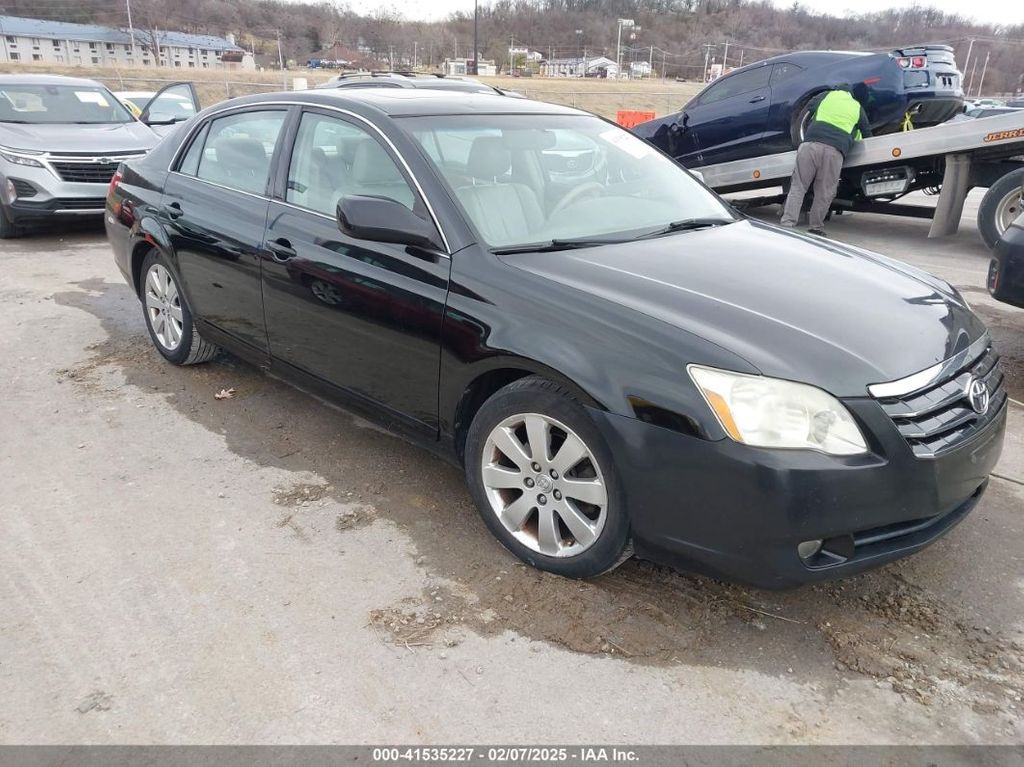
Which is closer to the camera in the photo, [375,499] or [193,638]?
[193,638]

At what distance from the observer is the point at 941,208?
931cm

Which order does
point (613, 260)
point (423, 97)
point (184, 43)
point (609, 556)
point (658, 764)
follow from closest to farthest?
1. point (658, 764)
2. point (609, 556)
3. point (613, 260)
4. point (423, 97)
5. point (184, 43)

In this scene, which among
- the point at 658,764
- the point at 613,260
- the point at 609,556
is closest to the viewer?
the point at 658,764

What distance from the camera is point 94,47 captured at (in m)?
93.4

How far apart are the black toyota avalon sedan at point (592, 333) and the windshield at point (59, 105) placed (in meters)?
6.48

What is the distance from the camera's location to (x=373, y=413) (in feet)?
11.6

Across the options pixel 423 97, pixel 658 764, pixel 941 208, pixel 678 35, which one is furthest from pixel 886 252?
pixel 678 35

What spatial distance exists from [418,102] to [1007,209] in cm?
741

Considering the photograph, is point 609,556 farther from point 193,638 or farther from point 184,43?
point 184,43

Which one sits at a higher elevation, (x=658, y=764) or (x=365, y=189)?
(x=365, y=189)

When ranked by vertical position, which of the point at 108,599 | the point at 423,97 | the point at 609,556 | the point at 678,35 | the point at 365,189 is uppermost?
the point at 678,35

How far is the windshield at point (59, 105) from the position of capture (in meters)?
9.20

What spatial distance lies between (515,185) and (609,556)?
162 centimetres

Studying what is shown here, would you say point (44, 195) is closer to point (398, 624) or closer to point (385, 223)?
point (385, 223)
